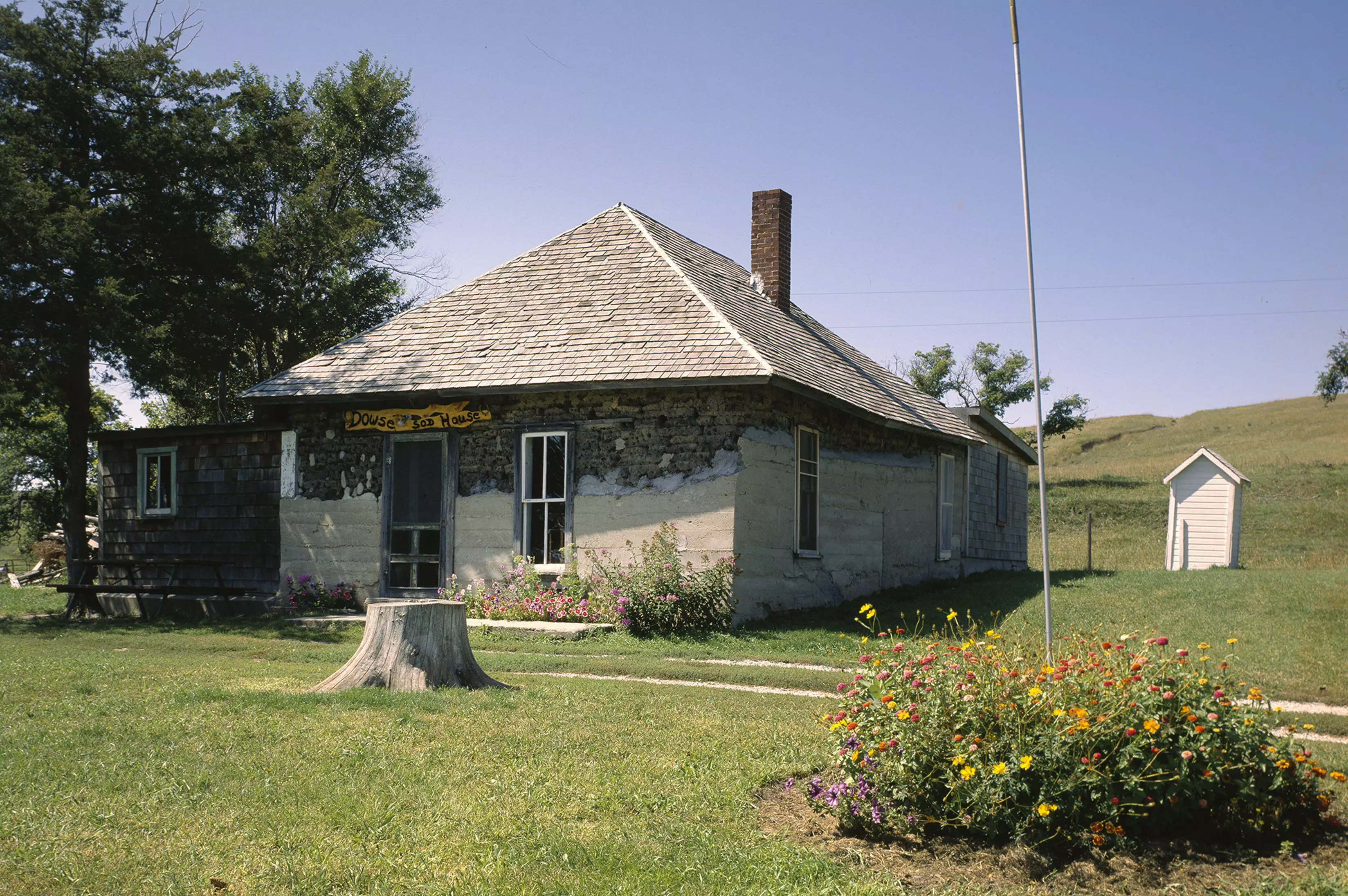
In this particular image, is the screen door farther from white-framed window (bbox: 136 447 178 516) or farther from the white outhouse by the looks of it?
the white outhouse

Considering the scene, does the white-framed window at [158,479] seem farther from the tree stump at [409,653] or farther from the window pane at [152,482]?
the tree stump at [409,653]

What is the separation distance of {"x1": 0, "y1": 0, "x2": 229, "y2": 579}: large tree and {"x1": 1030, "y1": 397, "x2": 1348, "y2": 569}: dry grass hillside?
18.3 m

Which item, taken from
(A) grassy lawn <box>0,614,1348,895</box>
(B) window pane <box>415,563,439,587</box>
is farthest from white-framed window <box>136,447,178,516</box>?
(A) grassy lawn <box>0,614,1348,895</box>

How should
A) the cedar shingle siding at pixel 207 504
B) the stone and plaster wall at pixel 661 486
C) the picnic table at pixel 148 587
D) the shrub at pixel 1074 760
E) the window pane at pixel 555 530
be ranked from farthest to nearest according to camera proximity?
the cedar shingle siding at pixel 207 504, the picnic table at pixel 148 587, the window pane at pixel 555 530, the stone and plaster wall at pixel 661 486, the shrub at pixel 1074 760

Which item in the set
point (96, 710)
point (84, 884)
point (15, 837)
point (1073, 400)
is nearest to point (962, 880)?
point (84, 884)

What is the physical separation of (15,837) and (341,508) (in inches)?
501

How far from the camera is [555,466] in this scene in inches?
624

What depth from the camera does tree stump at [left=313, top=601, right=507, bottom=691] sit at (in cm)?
903

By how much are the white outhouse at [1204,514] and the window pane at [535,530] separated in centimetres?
1363

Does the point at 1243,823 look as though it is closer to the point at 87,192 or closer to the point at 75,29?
the point at 87,192

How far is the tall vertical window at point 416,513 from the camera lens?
1689 cm

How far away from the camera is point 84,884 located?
4406mm

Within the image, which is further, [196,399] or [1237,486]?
[196,399]

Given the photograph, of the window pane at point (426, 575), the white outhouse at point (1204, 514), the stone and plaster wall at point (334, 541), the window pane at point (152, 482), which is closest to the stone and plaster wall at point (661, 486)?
the stone and plaster wall at point (334, 541)
